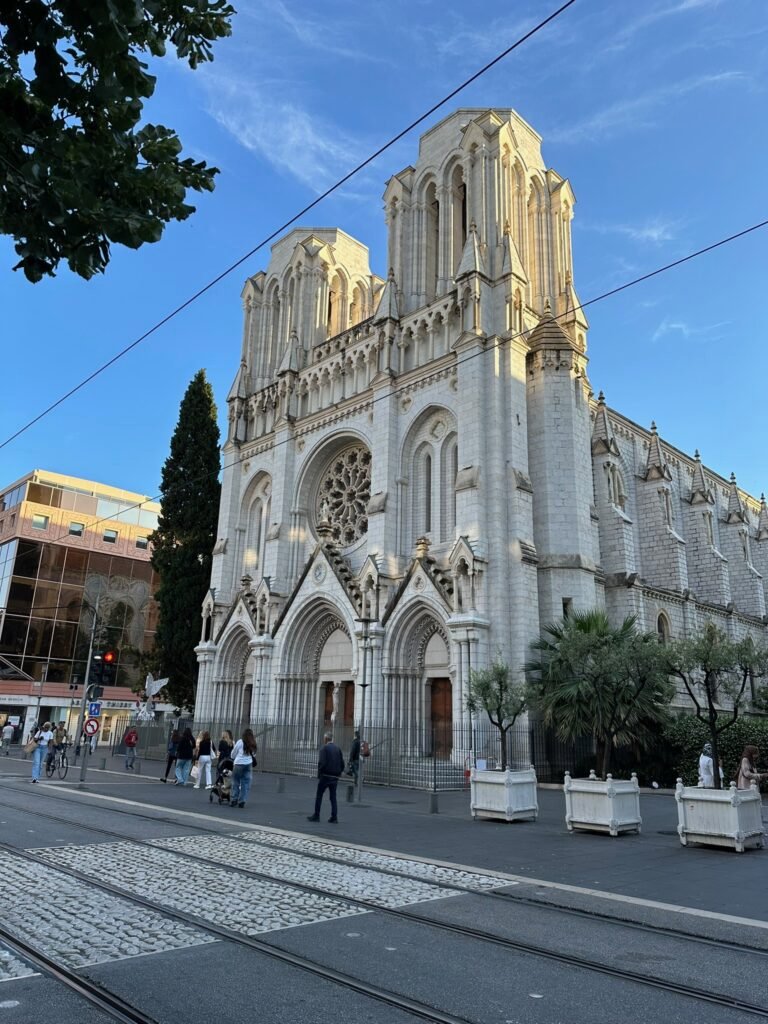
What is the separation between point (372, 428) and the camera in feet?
105

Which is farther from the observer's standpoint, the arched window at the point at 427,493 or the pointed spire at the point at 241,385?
the pointed spire at the point at 241,385

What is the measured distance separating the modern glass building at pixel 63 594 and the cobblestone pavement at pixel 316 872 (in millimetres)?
42582

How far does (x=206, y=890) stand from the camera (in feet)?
24.8

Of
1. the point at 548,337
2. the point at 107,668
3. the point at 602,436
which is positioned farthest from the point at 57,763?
the point at 602,436

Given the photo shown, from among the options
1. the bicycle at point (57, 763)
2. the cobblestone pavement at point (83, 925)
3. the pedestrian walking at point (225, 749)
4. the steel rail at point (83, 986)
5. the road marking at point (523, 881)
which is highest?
the pedestrian walking at point (225, 749)

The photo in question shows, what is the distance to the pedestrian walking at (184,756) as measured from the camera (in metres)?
20.4

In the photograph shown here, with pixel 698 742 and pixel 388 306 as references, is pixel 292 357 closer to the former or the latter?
pixel 388 306

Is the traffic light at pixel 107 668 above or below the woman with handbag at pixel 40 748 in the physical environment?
above

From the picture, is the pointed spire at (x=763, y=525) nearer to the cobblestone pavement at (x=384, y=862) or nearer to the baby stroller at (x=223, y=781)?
the baby stroller at (x=223, y=781)

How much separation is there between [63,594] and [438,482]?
122 feet

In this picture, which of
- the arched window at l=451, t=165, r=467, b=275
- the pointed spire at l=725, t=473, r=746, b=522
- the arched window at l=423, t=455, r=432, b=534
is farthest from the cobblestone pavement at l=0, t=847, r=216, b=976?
the pointed spire at l=725, t=473, r=746, b=522

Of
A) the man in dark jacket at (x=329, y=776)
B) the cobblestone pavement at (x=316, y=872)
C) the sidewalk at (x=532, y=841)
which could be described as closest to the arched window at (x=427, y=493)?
the sidewalk at (x=532, y=841)

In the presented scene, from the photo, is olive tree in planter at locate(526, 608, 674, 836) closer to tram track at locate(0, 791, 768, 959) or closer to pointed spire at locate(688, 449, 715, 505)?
tram track at locate(0, 791, 768, 959)

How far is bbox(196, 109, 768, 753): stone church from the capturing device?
26516 millimetres
